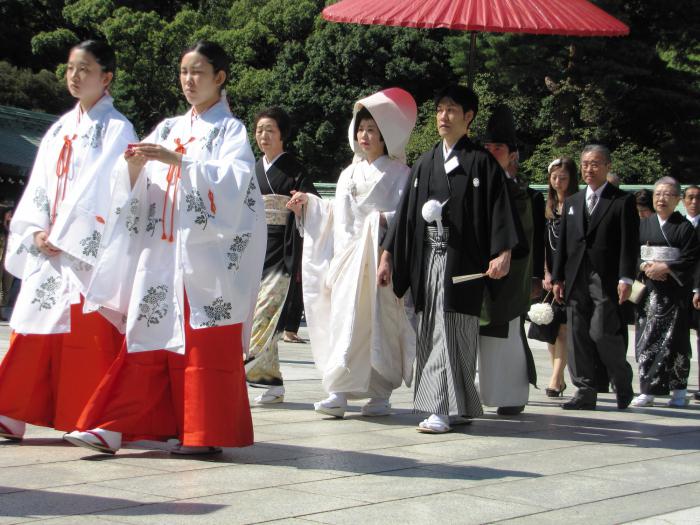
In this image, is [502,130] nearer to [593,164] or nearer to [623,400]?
[593,164]

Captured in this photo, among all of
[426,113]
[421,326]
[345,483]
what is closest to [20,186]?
[426,113]

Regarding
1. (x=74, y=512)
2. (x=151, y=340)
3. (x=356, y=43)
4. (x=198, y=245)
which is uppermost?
(x=356, y=43)

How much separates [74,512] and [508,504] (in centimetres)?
170

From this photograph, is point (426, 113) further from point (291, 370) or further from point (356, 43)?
point (291, 370)

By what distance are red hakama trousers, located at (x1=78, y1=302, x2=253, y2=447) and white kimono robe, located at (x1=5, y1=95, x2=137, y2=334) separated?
51 cm

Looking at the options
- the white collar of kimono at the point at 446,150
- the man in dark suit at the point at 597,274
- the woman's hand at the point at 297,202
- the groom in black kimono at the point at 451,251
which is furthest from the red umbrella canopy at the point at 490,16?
the man in dark suit at the point at 597,274

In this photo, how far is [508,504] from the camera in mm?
4406

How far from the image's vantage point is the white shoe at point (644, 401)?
27.0 ft

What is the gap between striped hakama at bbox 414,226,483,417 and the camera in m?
6.23

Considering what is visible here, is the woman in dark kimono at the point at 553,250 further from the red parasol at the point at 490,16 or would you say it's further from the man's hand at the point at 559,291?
the red parasol at the point at 490,16

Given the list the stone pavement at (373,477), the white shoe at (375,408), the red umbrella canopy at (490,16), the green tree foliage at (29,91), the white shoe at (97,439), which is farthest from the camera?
the green tree foliage at (29,91)

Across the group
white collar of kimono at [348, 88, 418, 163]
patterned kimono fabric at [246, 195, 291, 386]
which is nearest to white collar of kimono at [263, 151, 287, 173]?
patterned kimono fabric at [246, 195, 291, 386]

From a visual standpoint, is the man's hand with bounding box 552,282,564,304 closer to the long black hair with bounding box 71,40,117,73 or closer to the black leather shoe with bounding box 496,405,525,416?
the black leather shoe with bounding box 496,405,525,416

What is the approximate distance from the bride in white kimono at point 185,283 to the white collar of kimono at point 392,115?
1850mm
